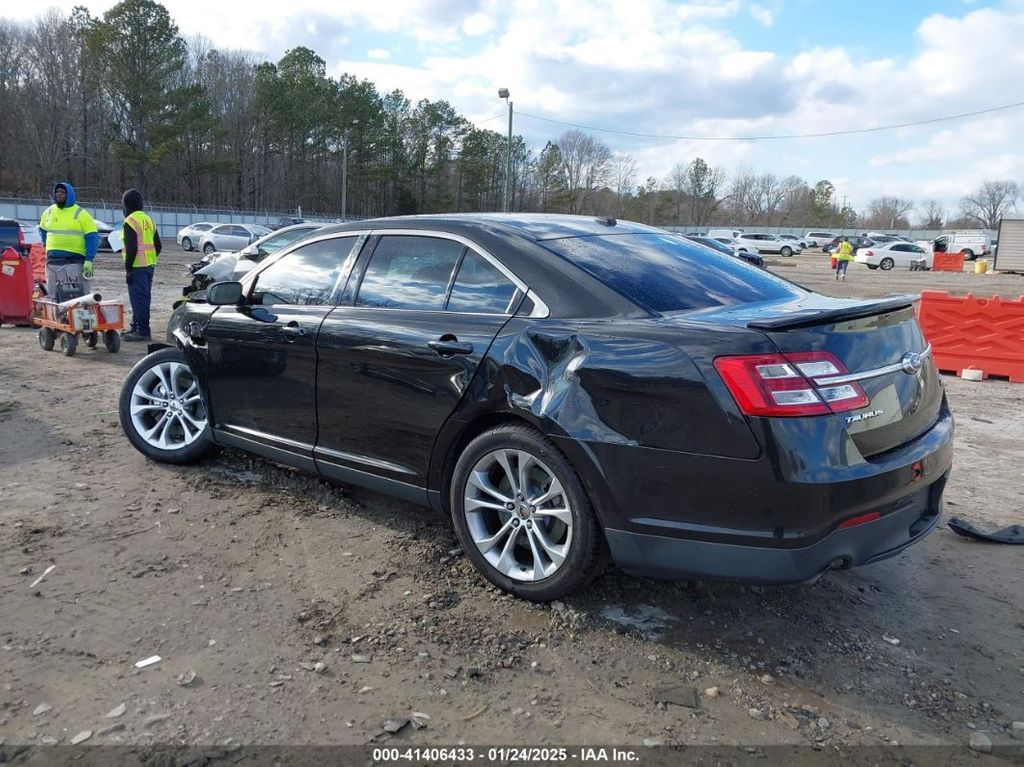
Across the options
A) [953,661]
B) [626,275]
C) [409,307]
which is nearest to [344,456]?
[409,307]

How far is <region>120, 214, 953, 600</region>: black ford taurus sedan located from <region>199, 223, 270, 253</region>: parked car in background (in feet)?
110

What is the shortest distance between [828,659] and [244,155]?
272 feet

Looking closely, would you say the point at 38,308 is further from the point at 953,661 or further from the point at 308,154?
the point at 308,154

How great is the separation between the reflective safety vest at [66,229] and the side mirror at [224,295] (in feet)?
20.1

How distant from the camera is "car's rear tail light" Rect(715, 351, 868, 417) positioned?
2.68m

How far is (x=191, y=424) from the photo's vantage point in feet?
16.5

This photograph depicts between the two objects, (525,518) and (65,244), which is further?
Answer: (65,244)

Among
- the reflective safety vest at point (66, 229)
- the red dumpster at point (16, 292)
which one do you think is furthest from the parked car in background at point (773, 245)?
the reflective safety vest at point (66, 229)

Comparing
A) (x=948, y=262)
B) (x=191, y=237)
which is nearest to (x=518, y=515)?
(x=191, y=237)

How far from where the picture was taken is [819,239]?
8269cm

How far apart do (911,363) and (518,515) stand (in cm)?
169

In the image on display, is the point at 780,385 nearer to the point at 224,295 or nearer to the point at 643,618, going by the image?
the point at 643,618

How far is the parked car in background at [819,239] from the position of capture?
3091 inches

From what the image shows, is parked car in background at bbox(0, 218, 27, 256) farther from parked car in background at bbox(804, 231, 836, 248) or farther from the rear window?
parked car in background at bbox(804, 231, 836, 248)
